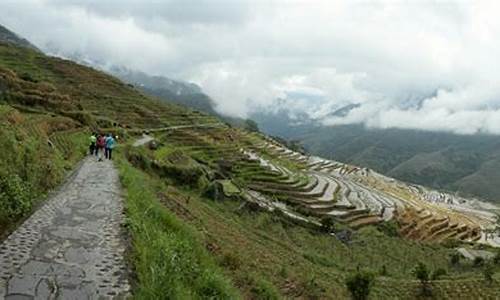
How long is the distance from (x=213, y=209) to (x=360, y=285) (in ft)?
60.0

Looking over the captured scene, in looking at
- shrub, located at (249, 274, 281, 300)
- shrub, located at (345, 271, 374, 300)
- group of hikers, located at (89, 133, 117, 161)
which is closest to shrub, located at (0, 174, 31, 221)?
shrub, located at (249, 274, 281, 300)

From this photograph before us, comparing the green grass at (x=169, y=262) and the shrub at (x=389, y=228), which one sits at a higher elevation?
the green grass at (x=169, y=262)

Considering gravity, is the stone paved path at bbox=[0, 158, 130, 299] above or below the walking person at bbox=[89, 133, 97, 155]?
below

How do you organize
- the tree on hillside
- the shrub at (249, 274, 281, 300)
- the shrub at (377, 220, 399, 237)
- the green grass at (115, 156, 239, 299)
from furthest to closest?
the shrub at (377, 220, 399, 237) < the tree on hillside < the shrub at (249, 274, 281, 300) < the green grass at (115, 156, 239, 299)

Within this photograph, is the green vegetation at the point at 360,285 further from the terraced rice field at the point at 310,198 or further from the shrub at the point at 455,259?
the shrub at the point at 455,259

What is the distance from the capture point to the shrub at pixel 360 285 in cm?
3073

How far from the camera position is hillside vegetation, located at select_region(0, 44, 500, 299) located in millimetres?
15617

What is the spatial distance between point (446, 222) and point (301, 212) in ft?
147

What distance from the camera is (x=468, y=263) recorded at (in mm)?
64812

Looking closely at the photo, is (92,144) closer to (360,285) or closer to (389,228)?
(360,285)

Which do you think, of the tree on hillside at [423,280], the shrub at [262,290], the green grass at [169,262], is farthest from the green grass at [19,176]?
the tree on hillside at [423,280]

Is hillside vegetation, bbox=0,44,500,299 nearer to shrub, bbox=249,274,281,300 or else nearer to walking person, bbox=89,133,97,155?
shrub, bbox=249,274,281,300

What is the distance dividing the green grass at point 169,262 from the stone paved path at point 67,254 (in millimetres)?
434

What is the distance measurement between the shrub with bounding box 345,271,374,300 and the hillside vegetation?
77cm
